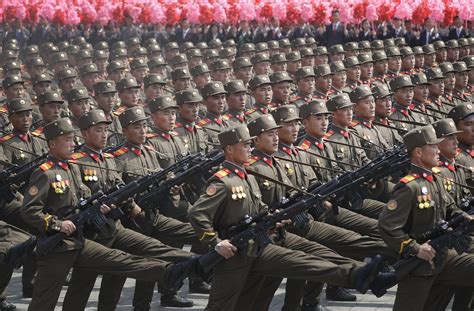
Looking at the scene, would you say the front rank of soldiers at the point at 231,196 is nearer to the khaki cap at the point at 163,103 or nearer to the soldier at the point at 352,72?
the khaki cap at the point at 163,103

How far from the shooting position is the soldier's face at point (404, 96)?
19.0 metres

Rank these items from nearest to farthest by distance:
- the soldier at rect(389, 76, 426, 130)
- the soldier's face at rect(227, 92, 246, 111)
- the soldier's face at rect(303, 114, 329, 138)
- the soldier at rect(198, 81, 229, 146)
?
the soldier's face at rect(303, 114, 329, 138), the soldier at rect(198, 81, 229, 146), the soldier's face at rect(227, 92, 246, 111), the soldier at rect(389, 76, 426, 130)

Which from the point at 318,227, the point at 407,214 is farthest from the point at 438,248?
the point at 318,227

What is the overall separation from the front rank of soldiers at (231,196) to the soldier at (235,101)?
0.9 inches

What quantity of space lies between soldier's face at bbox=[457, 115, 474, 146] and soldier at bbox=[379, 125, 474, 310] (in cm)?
261

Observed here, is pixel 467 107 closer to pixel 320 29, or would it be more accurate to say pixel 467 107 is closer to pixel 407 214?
pixel 407 214

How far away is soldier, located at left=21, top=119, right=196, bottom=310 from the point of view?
38.9 feet

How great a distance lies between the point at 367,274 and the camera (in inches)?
453

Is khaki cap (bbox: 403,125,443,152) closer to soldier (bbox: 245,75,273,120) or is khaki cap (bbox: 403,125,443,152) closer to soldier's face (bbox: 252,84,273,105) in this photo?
soldier (bbox: 245,75,273,120)

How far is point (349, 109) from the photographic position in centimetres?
1600

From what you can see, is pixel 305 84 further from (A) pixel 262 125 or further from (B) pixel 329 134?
(A) pixel 262 125

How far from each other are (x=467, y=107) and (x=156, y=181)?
150 inches

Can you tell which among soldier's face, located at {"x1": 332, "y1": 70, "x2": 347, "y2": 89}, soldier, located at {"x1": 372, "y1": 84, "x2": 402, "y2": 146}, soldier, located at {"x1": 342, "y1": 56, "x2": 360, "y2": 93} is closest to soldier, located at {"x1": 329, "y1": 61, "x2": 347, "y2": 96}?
soldier's face, located at {"x1": 332, "y1": 70, "x2": 347, "y2": 89}

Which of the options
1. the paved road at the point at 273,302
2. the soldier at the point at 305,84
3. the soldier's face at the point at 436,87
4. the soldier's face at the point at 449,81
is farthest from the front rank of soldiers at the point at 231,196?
the soldier's face at the point at 449,81
